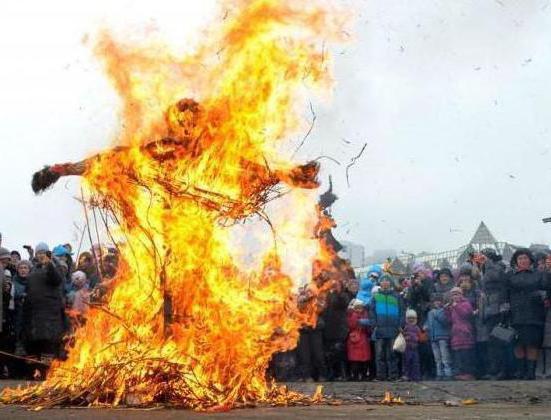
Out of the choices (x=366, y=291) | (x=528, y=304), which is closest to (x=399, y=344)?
(x=366, y=291)

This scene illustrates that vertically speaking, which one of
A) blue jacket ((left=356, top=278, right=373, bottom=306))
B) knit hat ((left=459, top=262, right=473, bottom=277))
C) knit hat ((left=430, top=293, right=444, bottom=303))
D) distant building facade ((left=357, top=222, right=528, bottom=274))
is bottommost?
knit hat ((left=430, top=293, right=444, bottom=303))

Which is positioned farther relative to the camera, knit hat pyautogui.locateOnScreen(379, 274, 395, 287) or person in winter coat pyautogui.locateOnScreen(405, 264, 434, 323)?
person in winter coat pyautogui.locateOnScreen(405, 264, 434, 323)

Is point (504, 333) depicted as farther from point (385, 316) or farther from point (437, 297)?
point (385, 316)

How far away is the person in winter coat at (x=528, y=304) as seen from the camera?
11.8m

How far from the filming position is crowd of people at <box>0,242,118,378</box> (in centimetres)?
1144

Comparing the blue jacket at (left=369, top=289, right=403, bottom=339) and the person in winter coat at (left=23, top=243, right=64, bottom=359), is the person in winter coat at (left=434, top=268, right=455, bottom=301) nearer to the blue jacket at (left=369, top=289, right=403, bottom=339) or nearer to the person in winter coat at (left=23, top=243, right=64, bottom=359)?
the blue jacket at (left=369, top=289, right=403, bottom=339)

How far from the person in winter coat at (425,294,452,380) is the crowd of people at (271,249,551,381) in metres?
0.02

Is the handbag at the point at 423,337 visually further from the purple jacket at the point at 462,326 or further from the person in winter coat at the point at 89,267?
the person in winter coat at the point at 89,267

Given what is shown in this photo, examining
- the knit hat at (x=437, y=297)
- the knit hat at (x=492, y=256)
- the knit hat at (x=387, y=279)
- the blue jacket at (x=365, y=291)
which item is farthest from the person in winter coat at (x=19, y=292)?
the knit hat at (x=492, y=256)

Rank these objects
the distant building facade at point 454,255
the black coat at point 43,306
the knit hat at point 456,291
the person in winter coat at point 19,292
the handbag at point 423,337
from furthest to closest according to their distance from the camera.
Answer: the distant building facade at point 454,255 → the handbag at point 423,337 → the knit hat at point 456,291 → the person in winter coat at point 19,292 → the black coat at point 43,306

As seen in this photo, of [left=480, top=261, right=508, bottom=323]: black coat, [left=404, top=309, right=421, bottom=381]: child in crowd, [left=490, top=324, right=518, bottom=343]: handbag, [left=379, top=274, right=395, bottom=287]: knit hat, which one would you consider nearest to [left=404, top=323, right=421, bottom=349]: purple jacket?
[left=404, top=309, right=421, bottom=381]: child in crowd

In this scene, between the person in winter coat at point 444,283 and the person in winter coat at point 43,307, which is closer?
the person in winter coat at point 43,307

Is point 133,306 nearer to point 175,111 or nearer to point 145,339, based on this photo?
point 145,339

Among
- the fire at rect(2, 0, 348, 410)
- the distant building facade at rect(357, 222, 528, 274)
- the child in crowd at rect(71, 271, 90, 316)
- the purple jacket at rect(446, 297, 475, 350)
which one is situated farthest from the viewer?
the distant building facade at rect(357, 222, 528, 274)
